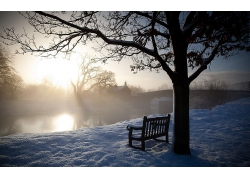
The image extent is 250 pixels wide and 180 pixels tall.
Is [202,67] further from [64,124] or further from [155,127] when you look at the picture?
[64,124]

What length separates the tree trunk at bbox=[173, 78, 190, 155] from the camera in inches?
146

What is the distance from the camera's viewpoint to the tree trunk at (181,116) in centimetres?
372

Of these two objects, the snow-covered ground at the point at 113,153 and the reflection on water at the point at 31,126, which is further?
the reflection on water at the point at 31,126

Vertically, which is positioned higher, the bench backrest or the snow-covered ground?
the bench backrest

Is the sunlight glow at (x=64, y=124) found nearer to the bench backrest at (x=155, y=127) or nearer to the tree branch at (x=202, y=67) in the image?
the bench backrest at (x=155, y=127)

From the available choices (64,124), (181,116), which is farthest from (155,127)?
(64,124)

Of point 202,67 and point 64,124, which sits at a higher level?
point 202,67

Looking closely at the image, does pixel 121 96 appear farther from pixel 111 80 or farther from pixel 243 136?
pixel 243 136

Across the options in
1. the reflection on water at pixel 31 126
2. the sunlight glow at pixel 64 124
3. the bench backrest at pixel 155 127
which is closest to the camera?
the bench backrest at pixel 155 127

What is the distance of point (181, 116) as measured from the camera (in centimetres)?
372

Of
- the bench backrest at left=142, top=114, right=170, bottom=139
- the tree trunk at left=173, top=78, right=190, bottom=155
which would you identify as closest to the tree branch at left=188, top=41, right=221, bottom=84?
the tree trunk at left=173, top=78, right=190, bottom=155

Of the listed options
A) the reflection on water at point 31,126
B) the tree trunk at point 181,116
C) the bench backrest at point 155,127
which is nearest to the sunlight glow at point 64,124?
the reflection on water at point 31,126

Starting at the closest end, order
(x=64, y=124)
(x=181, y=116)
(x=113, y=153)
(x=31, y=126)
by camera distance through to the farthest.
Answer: (x=181, y=116) < (x=113, y=153) < (x=31, y=126) < (x=64, y=124)

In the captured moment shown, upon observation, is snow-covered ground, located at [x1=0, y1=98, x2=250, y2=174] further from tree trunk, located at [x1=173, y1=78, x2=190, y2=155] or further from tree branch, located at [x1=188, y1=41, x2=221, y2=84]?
tree branch, located at [x1=188, y1=41, x2=221, y2=84]
